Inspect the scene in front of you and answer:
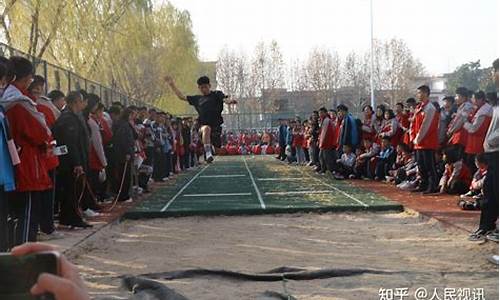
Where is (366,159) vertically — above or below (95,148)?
below

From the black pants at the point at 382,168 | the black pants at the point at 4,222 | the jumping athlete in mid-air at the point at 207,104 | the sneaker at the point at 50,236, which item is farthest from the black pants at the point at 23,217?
the black pants at the point at 382,168

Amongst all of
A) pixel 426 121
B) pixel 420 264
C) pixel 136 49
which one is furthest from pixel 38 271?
pixel 136 49

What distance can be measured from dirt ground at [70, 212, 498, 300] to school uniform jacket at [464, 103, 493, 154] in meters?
1.39

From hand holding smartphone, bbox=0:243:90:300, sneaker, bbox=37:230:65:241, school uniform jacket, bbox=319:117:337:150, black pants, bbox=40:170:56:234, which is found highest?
hand holding smartphone, bbox=0:243:90:300

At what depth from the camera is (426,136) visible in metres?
12.1

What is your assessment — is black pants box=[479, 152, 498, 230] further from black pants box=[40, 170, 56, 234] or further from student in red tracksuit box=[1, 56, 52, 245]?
black pants box=[40, 170, 56, 234]

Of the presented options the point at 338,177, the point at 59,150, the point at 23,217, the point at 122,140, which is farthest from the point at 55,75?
the point at 23,217

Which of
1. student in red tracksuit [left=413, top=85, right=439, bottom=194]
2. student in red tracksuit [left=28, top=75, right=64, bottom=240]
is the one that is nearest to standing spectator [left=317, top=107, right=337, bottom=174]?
student in red tracksuit [left=413, top=85, right=439, bottom=194]

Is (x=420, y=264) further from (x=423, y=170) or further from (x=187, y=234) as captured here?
(x=423, y=170)

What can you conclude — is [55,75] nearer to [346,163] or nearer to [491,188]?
[346,163]

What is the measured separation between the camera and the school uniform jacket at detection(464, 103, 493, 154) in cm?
971

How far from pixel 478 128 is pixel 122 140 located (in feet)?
20.3

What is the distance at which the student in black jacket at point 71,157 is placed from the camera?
8852 millimetres

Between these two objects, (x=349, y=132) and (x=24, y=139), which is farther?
(x=349, y=132)
